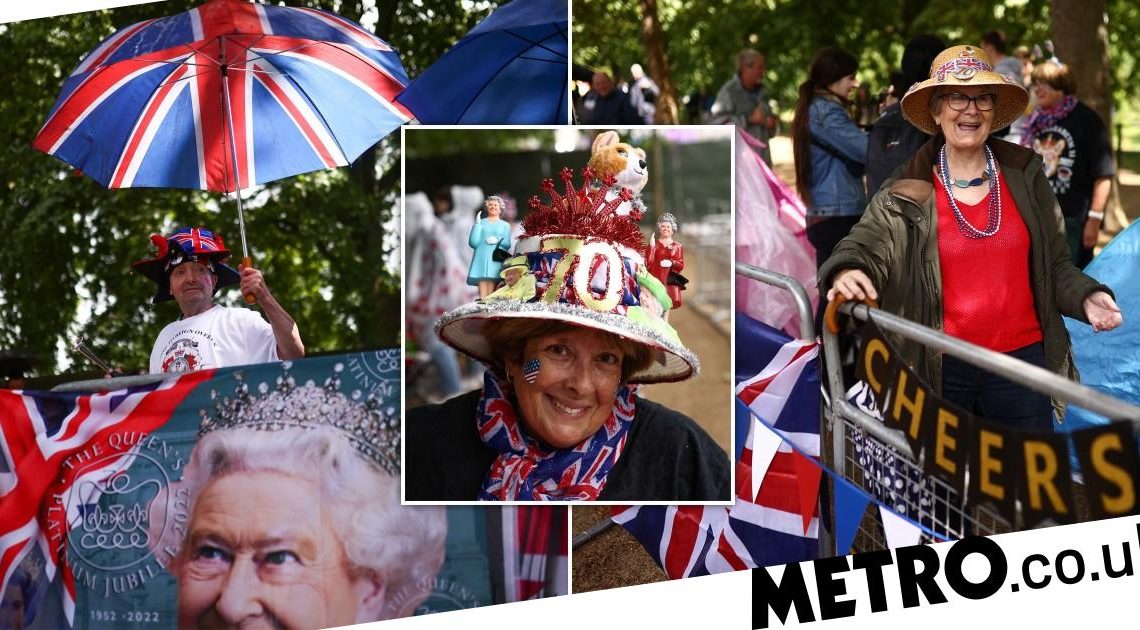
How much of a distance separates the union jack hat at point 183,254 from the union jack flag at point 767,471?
1661 millimetres

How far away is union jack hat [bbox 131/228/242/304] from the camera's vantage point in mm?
4586

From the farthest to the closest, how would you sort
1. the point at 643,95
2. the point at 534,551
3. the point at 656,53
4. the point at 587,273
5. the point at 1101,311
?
1. the point at 656,53
2. the point at 643,95
3. the point at 534,551
4. the point at 587,273
5. the point at 1101,311

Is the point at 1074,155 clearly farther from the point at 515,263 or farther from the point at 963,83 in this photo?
the point at 515,263

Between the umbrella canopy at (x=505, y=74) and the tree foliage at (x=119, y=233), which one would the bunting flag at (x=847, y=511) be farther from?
the tree foliage at (x=119, y=233)

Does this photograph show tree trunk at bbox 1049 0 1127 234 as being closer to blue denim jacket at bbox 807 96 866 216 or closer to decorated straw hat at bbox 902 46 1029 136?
blue denim jacket at bbox 807 96 866 216

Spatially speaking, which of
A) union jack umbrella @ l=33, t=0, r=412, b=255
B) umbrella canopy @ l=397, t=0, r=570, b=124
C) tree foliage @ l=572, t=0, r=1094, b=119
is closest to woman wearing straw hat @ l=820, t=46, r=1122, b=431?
umbrella canopy @ l=397, t=0, r=570, b=124

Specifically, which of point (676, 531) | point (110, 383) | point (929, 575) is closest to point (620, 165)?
point (676, 531)

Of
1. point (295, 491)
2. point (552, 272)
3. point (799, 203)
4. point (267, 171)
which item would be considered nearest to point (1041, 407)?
point (552, 272)

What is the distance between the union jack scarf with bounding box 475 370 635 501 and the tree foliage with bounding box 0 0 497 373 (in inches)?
131

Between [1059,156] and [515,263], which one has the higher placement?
[1059,156]

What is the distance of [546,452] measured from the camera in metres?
4.08

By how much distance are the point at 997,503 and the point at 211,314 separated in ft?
9.00

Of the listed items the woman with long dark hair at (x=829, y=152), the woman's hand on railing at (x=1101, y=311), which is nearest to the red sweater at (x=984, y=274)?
the woman's hand on railing at (x=1101, y=311)

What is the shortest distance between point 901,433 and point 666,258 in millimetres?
1125
